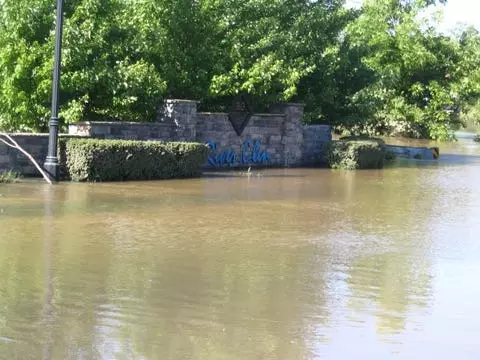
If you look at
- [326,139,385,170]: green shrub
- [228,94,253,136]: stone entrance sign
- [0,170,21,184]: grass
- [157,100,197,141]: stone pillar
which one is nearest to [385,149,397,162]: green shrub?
[326,139,385,170]: green shrub

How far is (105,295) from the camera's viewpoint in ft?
22.9

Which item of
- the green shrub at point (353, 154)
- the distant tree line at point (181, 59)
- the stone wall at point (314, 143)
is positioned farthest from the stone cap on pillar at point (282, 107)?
the green shrub at point (353, 154)

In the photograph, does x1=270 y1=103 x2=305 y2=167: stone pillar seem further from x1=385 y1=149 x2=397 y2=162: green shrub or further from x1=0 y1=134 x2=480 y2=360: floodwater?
x1=0 y1=134 x2=480 y2=360: floodwater

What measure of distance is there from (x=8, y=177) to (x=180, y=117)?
5405 millimetres

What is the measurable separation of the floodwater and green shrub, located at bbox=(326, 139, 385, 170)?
7.44 m

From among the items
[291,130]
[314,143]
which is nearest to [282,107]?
[291,130]

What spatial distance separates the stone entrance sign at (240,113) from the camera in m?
21.0

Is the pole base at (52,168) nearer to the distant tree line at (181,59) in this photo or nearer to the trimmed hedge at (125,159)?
the trimmed hedge at (125,159)

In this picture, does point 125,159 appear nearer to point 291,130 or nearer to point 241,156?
point 241,156

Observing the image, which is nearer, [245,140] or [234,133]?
[234,133]

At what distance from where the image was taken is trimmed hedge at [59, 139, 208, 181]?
15438 mm

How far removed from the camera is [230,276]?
7.95 meters

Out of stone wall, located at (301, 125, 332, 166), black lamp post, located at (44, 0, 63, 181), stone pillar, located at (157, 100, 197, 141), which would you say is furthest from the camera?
stone wall, located at (301, 125, 332, 166)

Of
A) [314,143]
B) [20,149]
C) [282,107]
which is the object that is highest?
[282,107]
